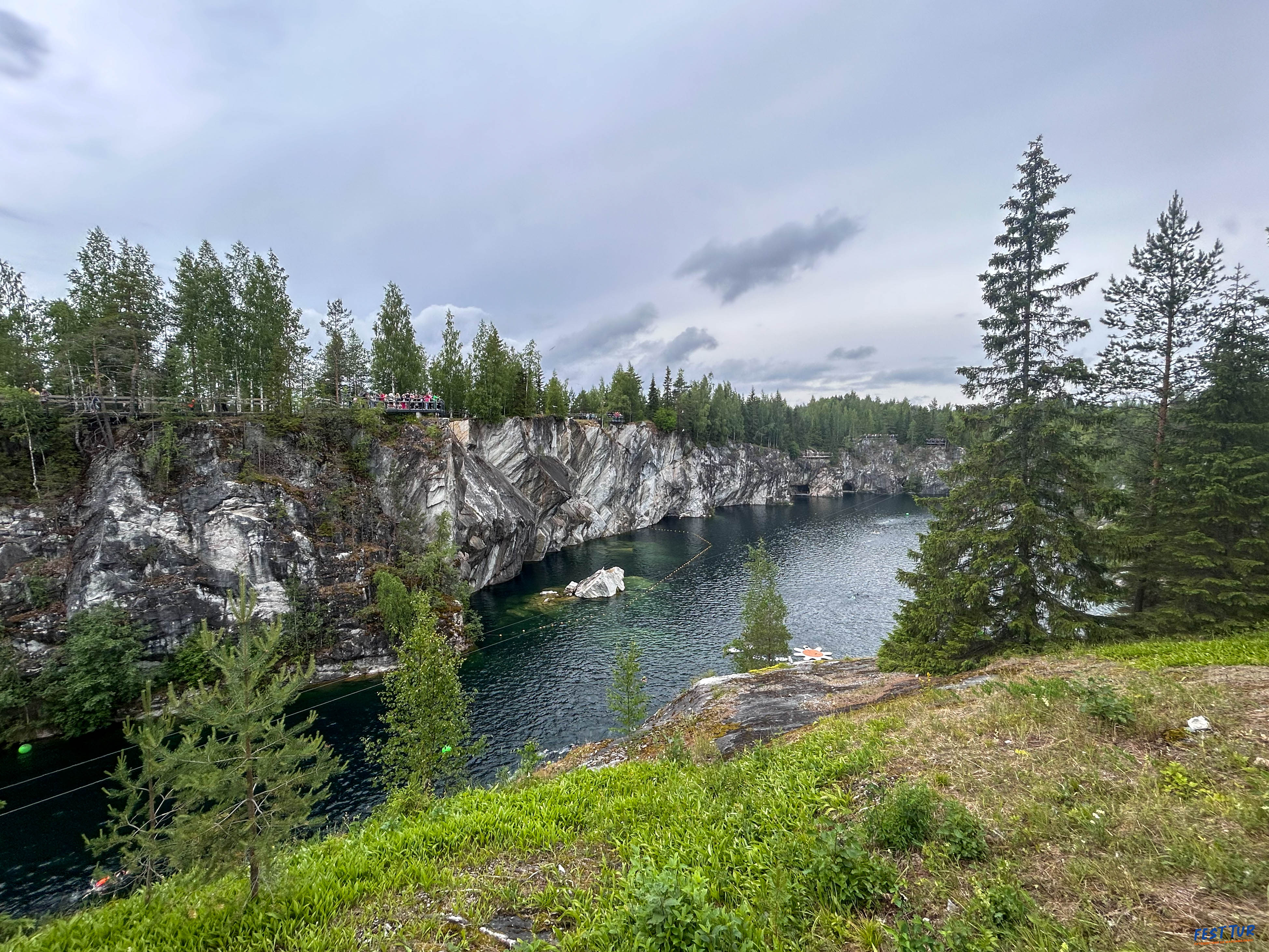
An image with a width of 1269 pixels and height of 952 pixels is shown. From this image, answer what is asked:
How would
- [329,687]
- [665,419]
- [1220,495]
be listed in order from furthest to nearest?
[665,419], [329,687], [1220,495]

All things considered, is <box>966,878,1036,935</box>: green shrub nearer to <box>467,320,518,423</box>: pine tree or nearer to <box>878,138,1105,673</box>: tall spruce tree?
<box>878,138,1105,673</box>: tall spruce tree

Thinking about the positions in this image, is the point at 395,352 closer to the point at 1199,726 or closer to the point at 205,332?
the point at 205,332

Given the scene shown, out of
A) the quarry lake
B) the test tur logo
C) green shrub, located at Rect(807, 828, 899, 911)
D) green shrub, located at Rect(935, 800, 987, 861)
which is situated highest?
the test tur logo

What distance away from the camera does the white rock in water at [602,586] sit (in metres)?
50.9

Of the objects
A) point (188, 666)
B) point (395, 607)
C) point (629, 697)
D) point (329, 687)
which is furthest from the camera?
point (395, 607)

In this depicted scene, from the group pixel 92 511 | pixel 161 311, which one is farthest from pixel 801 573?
pixel 161 311

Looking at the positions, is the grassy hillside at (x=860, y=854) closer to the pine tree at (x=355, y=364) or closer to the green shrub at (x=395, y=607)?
the green shrub at (x=395, y=607)

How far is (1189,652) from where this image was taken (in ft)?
35.5

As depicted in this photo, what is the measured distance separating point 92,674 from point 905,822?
131 ft

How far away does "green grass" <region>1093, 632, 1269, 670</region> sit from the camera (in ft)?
32.7

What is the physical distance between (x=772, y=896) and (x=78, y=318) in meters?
56.8

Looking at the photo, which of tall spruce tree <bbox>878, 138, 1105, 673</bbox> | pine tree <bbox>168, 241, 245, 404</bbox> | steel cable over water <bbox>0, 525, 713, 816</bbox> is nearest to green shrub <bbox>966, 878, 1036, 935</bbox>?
tall spruce tree <bbox>878, 138, 1105, 673</bbox>

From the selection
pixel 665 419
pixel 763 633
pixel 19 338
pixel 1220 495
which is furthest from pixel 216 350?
pixel 665 419

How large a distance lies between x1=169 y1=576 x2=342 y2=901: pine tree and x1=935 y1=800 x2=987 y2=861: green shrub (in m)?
7.80
